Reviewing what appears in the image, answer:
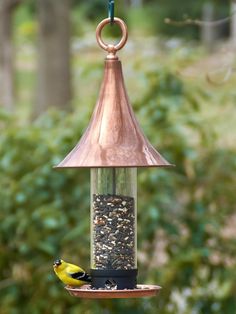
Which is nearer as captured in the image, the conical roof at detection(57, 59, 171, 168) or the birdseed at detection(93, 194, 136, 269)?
the conical roof at detection(57, 59, 171, 168)

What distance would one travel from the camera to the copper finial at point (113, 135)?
4.81m

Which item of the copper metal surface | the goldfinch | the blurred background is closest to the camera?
the copper metal surface

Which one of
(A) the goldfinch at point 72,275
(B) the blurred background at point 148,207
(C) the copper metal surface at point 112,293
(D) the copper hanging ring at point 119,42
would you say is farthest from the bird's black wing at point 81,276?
(B) the blurred background at point 148,207

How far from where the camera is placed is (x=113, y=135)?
16.1 ft

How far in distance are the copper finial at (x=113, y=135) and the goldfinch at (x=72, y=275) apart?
0.67 meters

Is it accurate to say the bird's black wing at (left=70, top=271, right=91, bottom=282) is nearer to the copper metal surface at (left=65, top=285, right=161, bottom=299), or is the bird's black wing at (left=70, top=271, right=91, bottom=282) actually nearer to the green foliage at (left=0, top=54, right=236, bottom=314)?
the copper metal surface at (left=65, top=285, right=161, bottom=299)

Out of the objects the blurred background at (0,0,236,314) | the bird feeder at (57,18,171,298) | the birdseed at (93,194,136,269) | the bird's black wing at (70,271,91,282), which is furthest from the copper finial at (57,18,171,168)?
the blurred background at (0,0,236,314)

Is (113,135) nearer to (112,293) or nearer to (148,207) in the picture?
(112,293)

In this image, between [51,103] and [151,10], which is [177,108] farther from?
[151,10]

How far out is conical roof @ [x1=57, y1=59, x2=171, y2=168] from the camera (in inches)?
190

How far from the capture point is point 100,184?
17.5 ft

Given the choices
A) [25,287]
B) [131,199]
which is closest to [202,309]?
[25,287]

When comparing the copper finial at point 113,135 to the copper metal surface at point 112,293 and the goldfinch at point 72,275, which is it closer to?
the copper metal surface at point 112,293

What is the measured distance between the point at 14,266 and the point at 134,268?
13.7 ft
